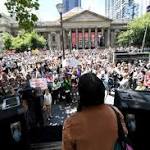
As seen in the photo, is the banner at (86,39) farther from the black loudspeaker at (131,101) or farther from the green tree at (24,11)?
the black loudspeaker at (131,101)

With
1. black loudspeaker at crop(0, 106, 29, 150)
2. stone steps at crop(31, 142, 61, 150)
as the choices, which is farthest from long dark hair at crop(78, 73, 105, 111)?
stone steps at crop(31, 142, 61, 150)

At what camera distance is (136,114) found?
4.71 m

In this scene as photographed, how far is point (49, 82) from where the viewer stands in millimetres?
18344

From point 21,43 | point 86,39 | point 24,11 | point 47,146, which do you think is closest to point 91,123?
point 47,146

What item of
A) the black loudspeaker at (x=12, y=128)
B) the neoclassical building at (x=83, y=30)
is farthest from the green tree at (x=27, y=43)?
the black loudspeaker at (x=12, y=128)

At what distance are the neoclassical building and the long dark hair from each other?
112m

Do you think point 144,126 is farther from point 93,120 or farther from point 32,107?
point 32,107

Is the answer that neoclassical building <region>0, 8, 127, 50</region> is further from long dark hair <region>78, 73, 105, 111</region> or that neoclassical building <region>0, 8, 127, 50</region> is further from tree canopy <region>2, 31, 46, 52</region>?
long dark hair <region>78, 73, 105, 111</region>

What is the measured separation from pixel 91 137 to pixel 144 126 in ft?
6.99

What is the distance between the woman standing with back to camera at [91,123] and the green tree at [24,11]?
1088cm

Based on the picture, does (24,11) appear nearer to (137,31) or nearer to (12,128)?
(12,128)

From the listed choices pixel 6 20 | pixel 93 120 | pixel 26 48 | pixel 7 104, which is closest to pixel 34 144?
pixel 7 104

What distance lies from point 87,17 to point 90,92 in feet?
384

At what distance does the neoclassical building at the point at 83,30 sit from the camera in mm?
115438
